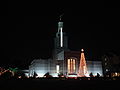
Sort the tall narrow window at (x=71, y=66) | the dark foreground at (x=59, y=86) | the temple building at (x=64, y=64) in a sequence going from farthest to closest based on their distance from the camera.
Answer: the tall narrow window at (x=71, y=66)
the temple building at (x=64, y=64)
the dark foreground at (x=59, y=86)

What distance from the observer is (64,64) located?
2520 inches

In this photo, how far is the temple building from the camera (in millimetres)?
61625

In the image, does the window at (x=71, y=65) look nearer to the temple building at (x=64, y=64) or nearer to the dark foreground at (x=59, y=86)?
the temple building at (x=64, y=64)

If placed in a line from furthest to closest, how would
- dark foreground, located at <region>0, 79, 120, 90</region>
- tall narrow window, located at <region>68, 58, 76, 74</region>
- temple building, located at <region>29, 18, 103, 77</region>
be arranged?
tall narrow window, located at <region>68, 58, 76, 74</region>, temple building, located at <region>29, 18, 103, 77</region>, dark foreground, located at <region>0, 79, 120, 90</region>

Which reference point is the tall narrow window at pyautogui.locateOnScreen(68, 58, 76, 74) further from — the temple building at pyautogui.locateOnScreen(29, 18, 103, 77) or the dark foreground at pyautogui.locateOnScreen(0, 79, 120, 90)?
the dark foreground at pyautogui.locateOnScreen(0, 79, 120, 90)

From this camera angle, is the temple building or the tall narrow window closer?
the temple building

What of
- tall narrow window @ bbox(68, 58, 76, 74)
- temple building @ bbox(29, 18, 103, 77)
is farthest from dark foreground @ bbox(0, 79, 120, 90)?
tall narrow window @ bbox(68, 58, 76, 74)

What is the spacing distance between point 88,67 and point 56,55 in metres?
11.9

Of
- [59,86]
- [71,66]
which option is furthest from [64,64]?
[59,86]

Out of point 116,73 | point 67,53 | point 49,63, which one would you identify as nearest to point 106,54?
point 116,73

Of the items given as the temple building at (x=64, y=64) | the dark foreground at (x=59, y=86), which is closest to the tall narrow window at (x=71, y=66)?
the temple building at (x=64, y=64)

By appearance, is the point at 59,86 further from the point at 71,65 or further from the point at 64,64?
the point at 71,65

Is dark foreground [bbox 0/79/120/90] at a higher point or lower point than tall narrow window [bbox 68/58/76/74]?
lower

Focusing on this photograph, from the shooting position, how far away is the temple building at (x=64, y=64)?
61.6m
